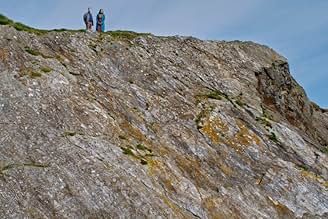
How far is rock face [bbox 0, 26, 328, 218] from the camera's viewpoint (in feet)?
70.2

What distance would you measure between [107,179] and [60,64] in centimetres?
1050

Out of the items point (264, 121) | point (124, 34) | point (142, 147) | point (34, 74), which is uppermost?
point (124, 34)

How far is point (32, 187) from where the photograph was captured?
20219 millimetres

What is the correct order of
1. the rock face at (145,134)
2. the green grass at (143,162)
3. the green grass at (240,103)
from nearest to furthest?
the rock face at (145,134) < the green grass at (143,162) < the green grass at (240,103)

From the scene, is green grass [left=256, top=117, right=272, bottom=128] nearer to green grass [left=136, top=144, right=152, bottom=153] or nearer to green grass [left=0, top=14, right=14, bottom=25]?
green grass [left=136, top=144, right=152, bottom=153]

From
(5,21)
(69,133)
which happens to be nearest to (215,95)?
(69,133)

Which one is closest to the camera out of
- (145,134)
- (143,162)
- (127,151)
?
(143,162)

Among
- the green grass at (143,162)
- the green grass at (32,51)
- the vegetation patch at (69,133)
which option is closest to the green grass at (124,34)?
the green grass at (32,51)

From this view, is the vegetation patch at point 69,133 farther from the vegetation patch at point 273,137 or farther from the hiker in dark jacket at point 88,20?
the hiker in dark jacket at point 88,20

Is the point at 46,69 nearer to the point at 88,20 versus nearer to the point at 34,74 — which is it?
the point at 34,74

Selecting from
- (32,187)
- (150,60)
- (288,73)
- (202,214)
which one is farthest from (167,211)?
(288,73)

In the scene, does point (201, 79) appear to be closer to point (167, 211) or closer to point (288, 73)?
point (288, 73)

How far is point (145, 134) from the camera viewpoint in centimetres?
2731

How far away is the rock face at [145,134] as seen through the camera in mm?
21391
